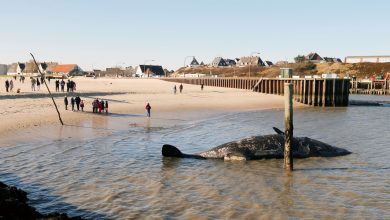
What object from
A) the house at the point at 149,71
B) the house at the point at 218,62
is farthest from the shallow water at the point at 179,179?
the house at the point at 218,62

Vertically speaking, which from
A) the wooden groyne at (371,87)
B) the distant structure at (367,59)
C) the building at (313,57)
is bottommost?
the wooden groyne at (371,87)

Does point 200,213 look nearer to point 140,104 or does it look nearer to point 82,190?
point 82,190

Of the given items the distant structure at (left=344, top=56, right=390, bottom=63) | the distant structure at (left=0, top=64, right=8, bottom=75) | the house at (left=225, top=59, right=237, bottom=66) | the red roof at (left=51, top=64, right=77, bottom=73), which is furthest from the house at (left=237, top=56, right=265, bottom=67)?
the distant structure at (left=0, top=64, right=8, bottom=75)

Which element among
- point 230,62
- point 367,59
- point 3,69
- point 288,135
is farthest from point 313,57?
point 288,135

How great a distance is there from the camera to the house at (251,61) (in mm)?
176163

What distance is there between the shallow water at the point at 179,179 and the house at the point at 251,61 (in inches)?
6112

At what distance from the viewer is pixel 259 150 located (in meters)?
17.1

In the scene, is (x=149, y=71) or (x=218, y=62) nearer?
(x=149, y=71)

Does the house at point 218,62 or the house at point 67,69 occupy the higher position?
the house at point 218,62

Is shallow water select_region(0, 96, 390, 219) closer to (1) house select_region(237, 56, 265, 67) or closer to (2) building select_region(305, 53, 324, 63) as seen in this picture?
(2) building select_region(305, 53, 324, 63)

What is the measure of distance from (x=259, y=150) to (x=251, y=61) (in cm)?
16196

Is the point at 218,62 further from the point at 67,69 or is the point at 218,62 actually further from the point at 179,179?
the point at 179,179

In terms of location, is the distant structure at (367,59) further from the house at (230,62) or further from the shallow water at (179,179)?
the shallow water at (179,179)

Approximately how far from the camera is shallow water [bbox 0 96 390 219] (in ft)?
36.0
